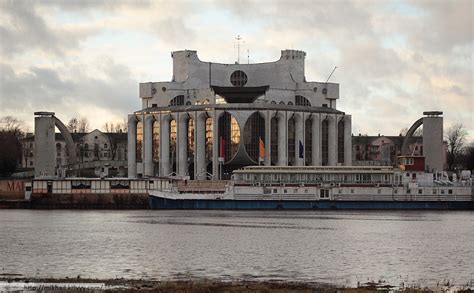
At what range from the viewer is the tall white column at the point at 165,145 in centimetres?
19575

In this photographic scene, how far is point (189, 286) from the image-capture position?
57.3m

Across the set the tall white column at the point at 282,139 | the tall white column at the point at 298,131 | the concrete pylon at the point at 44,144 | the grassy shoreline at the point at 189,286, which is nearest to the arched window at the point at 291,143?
the tall white column at the point at 298,131

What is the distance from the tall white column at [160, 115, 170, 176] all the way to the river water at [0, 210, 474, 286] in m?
67.0

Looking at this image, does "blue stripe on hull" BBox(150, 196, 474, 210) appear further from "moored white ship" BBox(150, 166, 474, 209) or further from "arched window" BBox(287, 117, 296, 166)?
"arched window" BBox(287, 117, 296, 166)

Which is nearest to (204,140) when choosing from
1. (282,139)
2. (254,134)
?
(254,134)

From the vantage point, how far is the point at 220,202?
149 m

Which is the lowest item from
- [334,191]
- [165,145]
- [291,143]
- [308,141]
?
[334,191]

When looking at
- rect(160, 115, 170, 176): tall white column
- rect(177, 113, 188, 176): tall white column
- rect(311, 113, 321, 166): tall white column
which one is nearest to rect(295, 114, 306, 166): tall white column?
rect(311, 113, 321, 166): tall white column

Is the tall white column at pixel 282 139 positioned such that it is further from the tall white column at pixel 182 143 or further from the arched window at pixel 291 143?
the tall white column at pixel 182 143

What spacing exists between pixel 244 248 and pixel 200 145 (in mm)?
108884

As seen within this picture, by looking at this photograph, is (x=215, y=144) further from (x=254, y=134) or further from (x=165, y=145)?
(x=165, y=145)

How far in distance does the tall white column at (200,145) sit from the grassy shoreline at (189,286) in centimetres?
12837

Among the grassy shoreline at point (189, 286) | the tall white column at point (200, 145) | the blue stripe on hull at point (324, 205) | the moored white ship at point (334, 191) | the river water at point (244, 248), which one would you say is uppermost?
the tall white column at point (200, 145)

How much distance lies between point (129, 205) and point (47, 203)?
13.2 meters
